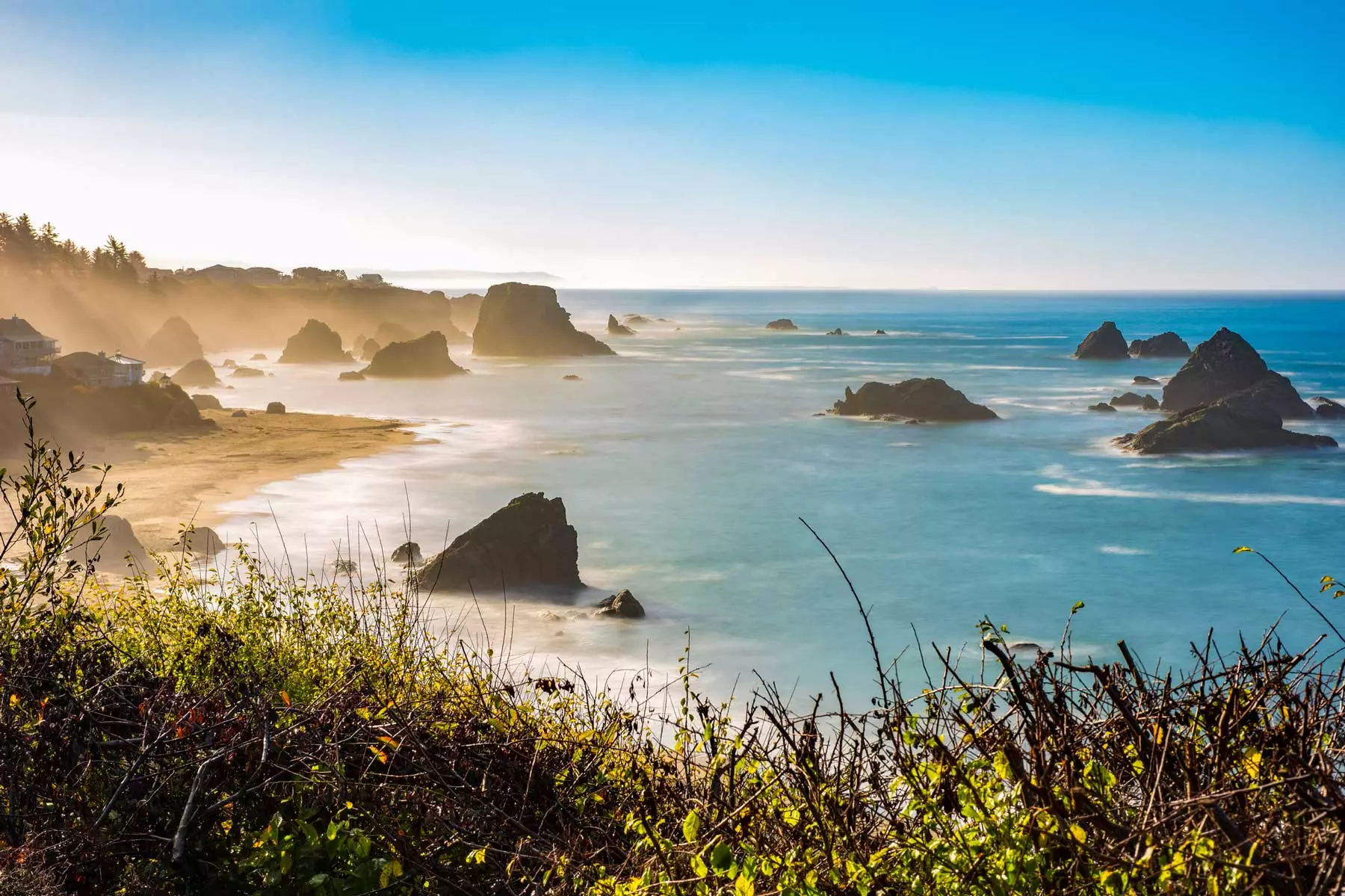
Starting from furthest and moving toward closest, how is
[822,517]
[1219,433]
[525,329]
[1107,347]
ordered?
[525,329] → [1107,347] → [1219,433] → [822,517]

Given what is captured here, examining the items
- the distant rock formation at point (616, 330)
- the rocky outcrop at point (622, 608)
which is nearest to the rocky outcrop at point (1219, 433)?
the rocky outcrop at point (622, 608)

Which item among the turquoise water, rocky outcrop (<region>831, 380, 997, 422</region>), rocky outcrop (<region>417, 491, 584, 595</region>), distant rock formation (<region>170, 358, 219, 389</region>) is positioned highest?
distant rock formation (<region>170, 358, 219, 389</region>)

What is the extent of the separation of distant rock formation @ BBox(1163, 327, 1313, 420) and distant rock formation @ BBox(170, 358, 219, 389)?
81.4 m

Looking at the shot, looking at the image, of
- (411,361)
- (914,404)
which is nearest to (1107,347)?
(914,404)

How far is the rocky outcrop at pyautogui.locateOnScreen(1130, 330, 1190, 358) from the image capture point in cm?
Answer: 12031

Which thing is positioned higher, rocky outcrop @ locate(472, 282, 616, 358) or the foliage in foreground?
rocky outcrop @ locate(472, 282, 616, 358)

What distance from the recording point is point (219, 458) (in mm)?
48406

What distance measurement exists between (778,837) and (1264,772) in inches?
84.2

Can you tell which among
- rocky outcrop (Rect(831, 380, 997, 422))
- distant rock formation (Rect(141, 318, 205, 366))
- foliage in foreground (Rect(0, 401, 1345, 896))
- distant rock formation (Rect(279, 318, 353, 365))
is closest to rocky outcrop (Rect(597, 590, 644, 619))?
foliage in foreground (Rect(0, 401, 1345, 896))

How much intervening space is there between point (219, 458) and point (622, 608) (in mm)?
30123

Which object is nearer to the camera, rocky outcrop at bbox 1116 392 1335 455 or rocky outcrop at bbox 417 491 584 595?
rocky outcrop at bbox 417 491 584 595

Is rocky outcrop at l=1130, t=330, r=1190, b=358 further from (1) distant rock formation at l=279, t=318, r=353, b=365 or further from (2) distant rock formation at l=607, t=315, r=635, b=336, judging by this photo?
(1) distant rock formation at l=279, t=318, r=353, b=365

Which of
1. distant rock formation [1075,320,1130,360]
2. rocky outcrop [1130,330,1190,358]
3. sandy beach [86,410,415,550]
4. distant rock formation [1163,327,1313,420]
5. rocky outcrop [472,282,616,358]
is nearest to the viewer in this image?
sandy beach [86,410,415,550]

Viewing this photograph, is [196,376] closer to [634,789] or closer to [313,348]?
[313,348]
